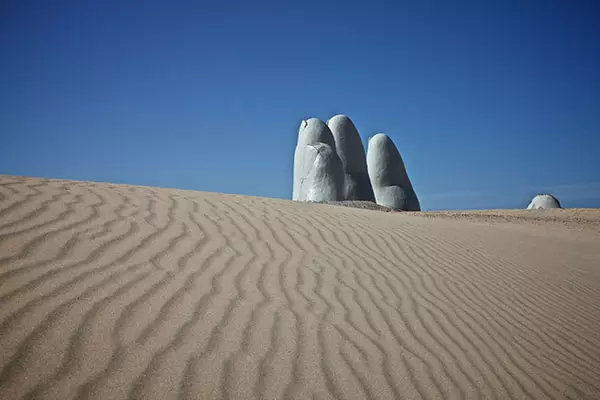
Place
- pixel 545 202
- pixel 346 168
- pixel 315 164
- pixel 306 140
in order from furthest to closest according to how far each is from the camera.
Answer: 1. pixel 545 202
2. pixel 346 168
3. pixel 306 140
4. pixel 315 164

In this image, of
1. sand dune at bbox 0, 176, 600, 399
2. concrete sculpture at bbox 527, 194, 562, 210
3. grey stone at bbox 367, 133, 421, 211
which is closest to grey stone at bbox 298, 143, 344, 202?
grey stone at bbox 367, 133, 421, 211

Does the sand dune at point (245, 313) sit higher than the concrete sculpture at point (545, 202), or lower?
lower

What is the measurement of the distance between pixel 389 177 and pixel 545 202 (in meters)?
12.2

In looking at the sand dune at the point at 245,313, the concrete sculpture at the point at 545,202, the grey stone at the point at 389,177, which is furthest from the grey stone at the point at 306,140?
the concrete sculpture at the point at 545,202

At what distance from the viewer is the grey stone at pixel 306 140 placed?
18.9 metres

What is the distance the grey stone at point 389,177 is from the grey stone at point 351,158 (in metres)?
1.23

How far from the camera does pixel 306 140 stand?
19391 millimetres

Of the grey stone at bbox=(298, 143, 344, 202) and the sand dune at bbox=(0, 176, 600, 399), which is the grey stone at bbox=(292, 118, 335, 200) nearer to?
the grey stone at bbox=(298, 143, 344, 202)

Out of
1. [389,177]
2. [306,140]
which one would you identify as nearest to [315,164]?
[306,140]

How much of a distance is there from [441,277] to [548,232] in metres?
8.21

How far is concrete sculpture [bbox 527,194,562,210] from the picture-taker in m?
25.3

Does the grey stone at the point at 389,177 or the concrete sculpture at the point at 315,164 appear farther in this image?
the grey stone at the point at 389,177

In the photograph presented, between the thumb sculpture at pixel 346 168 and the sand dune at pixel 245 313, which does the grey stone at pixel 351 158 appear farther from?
the sand dune at pixel 245 313

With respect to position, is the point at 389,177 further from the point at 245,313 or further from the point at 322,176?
the point at 245,313
